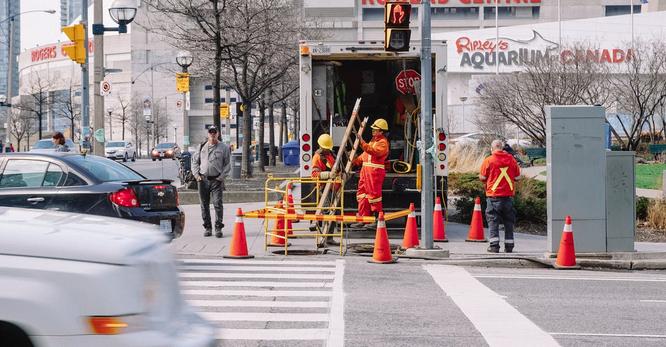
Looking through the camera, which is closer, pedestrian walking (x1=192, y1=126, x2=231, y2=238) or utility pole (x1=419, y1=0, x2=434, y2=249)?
utility pole (x1=419, y1=0, x2=434, y2=249)

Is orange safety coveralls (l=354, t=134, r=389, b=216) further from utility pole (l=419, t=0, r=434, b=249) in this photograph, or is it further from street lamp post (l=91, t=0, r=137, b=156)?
street lamp post (l=91, t=0, r=137, b=156)

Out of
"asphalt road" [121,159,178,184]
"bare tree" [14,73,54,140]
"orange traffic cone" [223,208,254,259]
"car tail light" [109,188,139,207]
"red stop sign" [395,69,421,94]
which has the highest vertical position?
"bare tree" [14,73,54,140]

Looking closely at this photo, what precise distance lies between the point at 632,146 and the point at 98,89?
96.7 feet

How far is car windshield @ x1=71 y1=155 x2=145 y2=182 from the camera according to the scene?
12742mm

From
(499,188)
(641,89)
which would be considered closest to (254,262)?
(499,188)

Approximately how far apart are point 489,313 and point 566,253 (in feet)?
15.6

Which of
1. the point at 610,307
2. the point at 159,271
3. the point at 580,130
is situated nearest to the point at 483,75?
the point at 580,130

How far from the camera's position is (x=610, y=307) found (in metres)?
10.4

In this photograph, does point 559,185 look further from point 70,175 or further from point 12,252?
point 12,252

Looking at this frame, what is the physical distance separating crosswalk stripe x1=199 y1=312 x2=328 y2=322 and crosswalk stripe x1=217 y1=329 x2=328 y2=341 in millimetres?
547

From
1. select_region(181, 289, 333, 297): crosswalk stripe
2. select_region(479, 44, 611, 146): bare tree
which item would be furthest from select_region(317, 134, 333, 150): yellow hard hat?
select_region(479, 44, 611, 146): bare tree

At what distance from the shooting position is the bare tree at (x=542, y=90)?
4450 cm

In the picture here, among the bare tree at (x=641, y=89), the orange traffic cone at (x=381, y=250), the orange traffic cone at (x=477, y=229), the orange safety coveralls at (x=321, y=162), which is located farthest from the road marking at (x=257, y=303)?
the bare tree at (x=641, y=89)

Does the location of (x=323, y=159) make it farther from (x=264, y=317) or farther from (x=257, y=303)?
(x=264, y=317)
